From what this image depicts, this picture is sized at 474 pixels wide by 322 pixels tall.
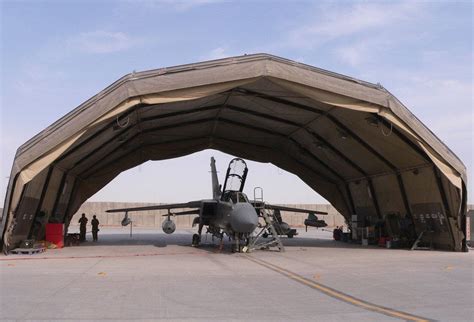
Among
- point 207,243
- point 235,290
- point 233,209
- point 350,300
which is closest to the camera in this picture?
point 350,300

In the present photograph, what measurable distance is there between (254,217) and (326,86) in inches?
218

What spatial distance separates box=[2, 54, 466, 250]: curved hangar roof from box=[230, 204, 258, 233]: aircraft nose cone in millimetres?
4562

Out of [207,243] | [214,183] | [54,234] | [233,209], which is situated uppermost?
[214,183]

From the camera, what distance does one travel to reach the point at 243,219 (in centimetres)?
1831

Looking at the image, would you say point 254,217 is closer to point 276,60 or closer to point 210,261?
point 210,261

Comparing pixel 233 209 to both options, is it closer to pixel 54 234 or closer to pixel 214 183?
pixel 214 183

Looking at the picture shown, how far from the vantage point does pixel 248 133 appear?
25859mm

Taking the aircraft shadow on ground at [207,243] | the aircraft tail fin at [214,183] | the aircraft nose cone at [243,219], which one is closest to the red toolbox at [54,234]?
the aircraft shadow on ground at [207,243]

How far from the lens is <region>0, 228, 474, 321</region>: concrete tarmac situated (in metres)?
7.07

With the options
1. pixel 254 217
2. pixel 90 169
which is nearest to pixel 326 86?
pixel 254 217

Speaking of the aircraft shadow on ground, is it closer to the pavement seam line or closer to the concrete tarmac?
the concrete tarmac

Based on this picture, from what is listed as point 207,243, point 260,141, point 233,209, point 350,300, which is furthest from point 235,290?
point 260,141

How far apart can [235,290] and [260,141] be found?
1827 cm

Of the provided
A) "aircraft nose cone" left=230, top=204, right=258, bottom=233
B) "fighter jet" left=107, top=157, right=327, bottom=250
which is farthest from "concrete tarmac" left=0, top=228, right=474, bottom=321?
"fighter jet" left=107, top=157, right=327, bottom=250
